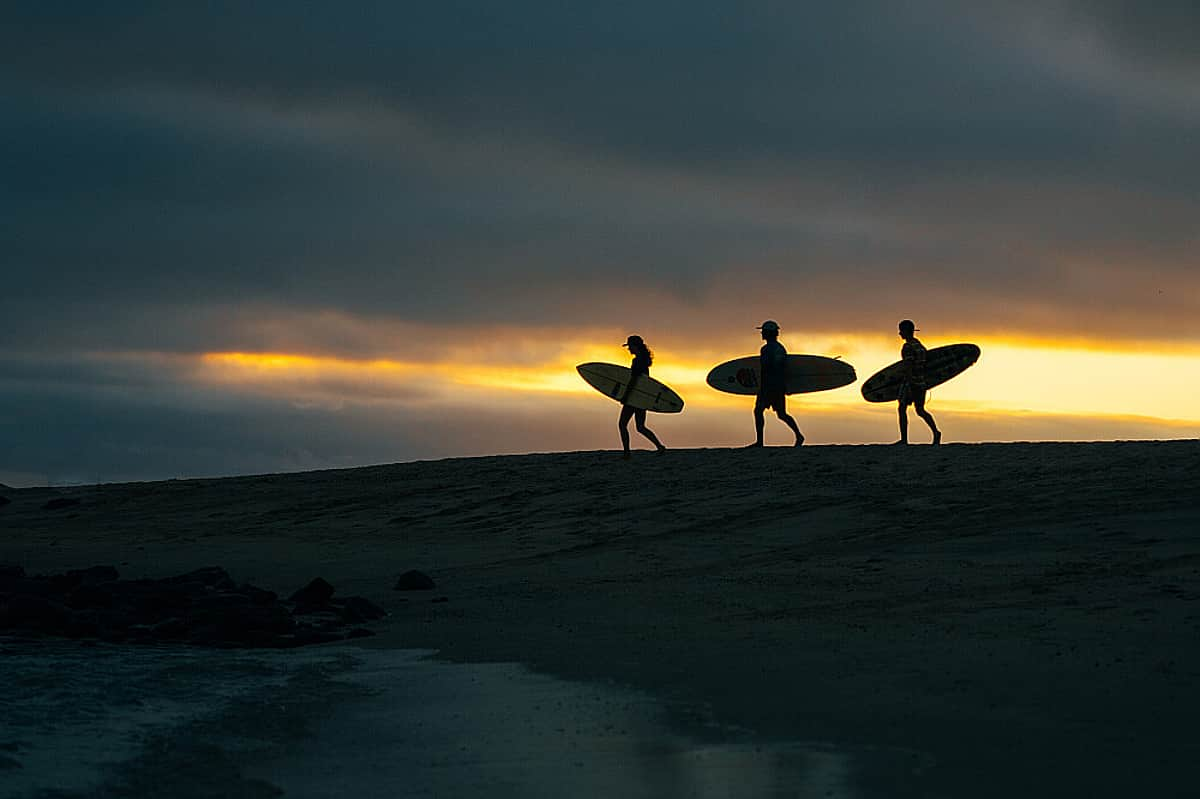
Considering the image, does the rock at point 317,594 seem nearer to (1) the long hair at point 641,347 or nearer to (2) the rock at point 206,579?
(2) the rock at point 206,579

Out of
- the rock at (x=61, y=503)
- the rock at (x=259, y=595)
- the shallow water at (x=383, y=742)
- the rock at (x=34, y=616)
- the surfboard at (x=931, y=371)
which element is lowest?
the shallow water at (x=383, y=742)

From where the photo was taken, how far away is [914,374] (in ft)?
63.6

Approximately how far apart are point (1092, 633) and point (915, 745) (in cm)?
244

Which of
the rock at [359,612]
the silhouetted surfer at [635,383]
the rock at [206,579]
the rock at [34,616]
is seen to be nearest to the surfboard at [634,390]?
the silhouetted surfer at [635,383]

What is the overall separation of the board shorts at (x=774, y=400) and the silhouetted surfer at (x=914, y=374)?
1654mm

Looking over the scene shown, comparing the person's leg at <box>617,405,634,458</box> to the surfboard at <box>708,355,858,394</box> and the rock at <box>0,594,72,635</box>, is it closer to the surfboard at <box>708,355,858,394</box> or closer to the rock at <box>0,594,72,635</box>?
the surfboard at <box>708,355,858,394</box>

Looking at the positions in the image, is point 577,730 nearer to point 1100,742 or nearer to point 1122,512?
point 1100,742

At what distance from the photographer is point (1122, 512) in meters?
12.5

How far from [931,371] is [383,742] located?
612 inches

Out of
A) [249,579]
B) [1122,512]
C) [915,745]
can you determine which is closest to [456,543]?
[249,579]

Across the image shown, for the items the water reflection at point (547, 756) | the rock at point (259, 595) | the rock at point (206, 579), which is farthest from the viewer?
the rock at point (206, 579)

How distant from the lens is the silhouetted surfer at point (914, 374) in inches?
761

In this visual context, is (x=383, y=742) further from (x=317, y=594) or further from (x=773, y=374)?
(x=773, y=374)

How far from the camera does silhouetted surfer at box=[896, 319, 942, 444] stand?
761 inches
